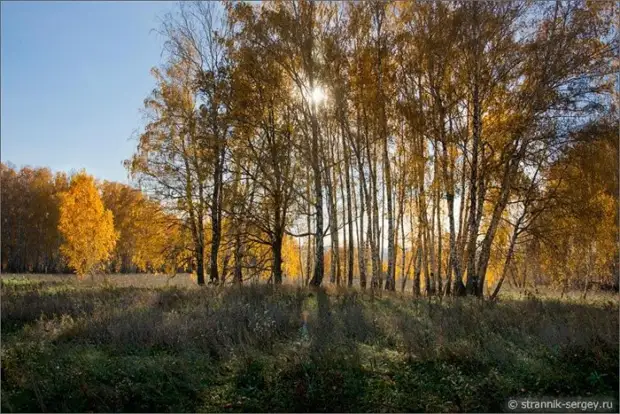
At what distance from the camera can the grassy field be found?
5309 millimetres

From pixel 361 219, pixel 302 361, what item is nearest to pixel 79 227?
pixel 361 219

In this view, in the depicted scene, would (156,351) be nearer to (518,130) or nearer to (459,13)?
(518,130)

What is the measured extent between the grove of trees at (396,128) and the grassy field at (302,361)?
7.04 metres

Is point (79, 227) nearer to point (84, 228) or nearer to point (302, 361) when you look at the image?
point (84, 228)

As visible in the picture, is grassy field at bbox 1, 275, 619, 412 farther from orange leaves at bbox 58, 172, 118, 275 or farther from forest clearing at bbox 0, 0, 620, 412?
orange leaves at bbox 58, 172, 118, 275

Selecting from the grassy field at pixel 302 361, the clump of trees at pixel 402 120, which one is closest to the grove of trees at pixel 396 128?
the clump of trees at pixel 402 120

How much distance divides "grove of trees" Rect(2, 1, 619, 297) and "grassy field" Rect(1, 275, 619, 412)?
7.04 m

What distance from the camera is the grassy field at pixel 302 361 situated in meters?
5.31

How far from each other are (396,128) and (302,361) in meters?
13.4

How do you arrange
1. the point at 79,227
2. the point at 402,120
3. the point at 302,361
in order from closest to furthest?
the point at 302,361 → the point at 402,120 → the point at 79,227

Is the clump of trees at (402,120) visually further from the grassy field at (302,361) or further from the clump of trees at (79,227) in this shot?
the grassy field at (302,361)

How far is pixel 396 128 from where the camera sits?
17.6m

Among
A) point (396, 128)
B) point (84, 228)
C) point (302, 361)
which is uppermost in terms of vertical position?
point (396, 128)

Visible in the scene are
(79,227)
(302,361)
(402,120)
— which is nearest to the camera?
(302,361)
